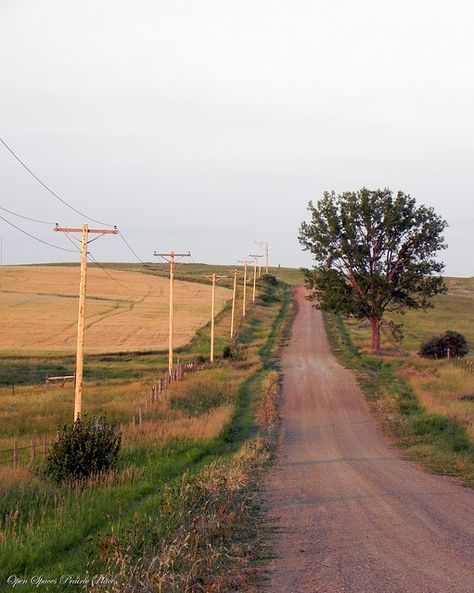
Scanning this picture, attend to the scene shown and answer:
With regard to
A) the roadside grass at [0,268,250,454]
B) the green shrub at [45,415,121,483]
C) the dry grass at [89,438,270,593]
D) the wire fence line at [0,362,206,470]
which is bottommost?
the roadside grass at [0,268,250,454]

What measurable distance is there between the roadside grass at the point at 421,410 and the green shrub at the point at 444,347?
15.4 ft

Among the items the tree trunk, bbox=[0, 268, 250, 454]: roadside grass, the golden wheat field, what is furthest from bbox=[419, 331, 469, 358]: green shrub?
the golden wheat field

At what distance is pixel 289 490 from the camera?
46.9 feet

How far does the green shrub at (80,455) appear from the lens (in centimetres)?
1580

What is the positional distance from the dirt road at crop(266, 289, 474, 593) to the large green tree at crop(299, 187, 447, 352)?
2879cm

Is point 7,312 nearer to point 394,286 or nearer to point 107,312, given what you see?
point 107,312

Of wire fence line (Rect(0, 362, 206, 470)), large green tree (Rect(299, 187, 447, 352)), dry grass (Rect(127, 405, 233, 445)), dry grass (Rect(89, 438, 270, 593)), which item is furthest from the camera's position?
large green tree (Rect(299, 187, 447, 352))

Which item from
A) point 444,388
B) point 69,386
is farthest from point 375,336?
point 69,386

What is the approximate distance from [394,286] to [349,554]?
45400 millimetres

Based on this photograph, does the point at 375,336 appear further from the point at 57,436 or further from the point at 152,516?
the point at 152,516

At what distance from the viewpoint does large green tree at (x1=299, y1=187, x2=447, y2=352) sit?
5225 cm

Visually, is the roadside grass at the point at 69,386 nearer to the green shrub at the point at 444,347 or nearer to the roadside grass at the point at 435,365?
the roadside grass at the point at 435,365

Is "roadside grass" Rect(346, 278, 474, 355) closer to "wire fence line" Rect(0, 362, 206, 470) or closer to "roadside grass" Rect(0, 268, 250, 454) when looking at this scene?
"roadside grass" Rect(0, 268, 250, 454)

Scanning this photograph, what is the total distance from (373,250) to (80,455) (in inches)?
1572
